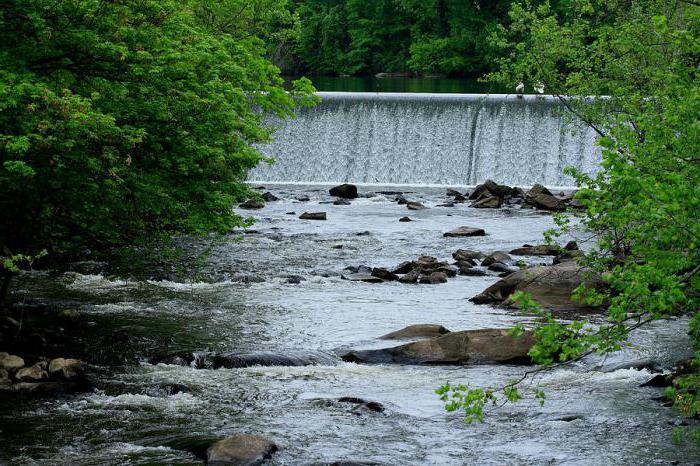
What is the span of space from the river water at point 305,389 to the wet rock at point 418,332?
0.39 metres

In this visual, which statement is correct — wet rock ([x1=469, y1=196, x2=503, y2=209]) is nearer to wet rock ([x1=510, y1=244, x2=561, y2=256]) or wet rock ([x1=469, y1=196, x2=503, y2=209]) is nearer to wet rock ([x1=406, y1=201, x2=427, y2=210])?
wet rock ([x1=406, y1=201, x2=427, y2=210])

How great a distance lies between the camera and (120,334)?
1636cm

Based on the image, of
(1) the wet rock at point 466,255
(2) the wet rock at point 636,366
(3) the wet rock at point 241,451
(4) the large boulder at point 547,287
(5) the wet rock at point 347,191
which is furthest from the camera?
(5) the wet rock at point 347,191

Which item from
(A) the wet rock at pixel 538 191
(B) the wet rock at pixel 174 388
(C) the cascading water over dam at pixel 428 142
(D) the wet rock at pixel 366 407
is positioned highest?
(C) the cascading water over dam at pixel 428 142

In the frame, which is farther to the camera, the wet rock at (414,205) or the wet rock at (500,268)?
the wet rock at (414,205)

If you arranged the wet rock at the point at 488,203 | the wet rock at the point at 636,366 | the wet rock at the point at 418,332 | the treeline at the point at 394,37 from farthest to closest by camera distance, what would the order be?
the treeline at the point at 394,37
the wet rock at the point at 488,203
the wet rock at the point at 418,332
the wet rock at the point at 636,366

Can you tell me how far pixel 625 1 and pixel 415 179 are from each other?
11808 millimetres

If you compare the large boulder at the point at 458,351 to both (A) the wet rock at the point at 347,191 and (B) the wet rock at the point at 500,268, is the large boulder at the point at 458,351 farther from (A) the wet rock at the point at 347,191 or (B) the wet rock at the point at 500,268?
(A) the wet rock at the point at 347,191

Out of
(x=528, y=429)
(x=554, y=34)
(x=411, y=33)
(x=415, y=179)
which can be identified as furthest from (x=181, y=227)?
(x=411, y=33)

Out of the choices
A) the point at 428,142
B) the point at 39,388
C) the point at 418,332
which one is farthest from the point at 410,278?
the point at 428,142

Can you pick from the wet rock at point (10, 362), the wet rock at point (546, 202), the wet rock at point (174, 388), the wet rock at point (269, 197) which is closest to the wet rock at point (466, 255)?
the wet rock at point (546, 202)

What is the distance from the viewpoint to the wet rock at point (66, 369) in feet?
44.7

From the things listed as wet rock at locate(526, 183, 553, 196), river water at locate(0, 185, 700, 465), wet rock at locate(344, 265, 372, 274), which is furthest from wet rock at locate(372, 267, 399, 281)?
wet rock at locate(526, 183, 553, 196)

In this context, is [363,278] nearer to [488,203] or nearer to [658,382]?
[658,382]
